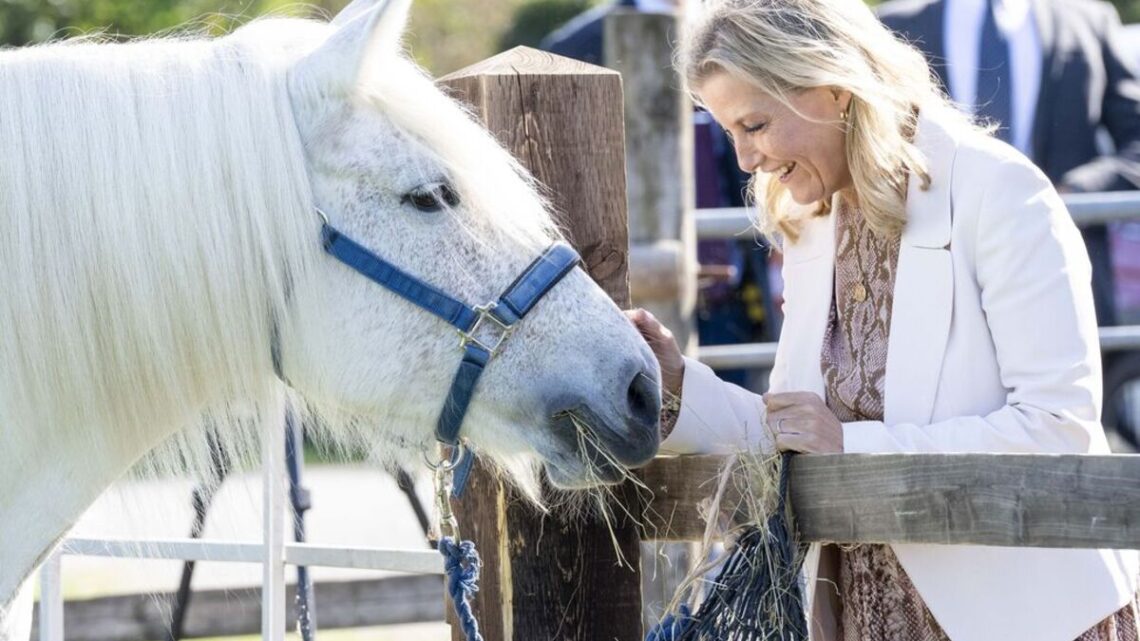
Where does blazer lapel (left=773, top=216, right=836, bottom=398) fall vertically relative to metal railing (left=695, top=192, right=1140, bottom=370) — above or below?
below

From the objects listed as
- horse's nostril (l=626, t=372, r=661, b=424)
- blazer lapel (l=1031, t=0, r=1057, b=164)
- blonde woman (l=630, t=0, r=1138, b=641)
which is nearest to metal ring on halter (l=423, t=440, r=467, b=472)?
horse's nostril (l=626, t=372, r=661, b=424)

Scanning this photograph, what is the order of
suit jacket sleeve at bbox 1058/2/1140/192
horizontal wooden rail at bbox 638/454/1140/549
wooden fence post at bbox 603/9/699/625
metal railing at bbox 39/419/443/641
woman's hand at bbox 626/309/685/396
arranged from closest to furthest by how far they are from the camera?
horizontal wooden rail at bbox 638/454/1140/549
woman's hand at bbox 626/309/685/396
metal railing at bbox 39/419/443/641
wooden fence post at bbox 603/9/699/625
suit jacket sleeve at bbox 1058/2/1140/192

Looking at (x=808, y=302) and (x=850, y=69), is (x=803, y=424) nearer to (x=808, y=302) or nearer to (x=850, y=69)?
(x=808, y=302)

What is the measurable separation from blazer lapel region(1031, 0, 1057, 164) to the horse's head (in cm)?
376

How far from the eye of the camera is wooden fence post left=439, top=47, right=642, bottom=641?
7.36ft

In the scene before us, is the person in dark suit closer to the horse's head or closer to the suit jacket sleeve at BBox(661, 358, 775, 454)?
the suit jacket sleeve at BBox(661, 358, 775, 454)

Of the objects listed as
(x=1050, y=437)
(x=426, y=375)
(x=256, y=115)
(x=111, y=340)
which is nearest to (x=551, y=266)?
(x=426, y=375)

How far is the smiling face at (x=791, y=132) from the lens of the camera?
7.66ft

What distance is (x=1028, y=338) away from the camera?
2.10m

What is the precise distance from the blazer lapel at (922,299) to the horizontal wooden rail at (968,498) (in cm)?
27

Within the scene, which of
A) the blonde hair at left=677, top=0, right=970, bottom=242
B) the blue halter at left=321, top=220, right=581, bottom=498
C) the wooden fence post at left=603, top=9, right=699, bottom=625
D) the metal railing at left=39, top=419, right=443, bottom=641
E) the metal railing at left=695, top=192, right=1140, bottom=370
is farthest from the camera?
the metal railing at left=695, top=192, right=1140, bottom=370

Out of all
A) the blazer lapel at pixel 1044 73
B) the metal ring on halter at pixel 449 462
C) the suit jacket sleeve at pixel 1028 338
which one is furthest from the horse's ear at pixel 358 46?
the blazer lapel at pixel 1044 73

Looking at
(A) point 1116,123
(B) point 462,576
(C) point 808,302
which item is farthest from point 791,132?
(A) point 1116,123

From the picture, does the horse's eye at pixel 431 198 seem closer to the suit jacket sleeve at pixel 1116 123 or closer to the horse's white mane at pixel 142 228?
the horse's white mane at pixel 142 228
